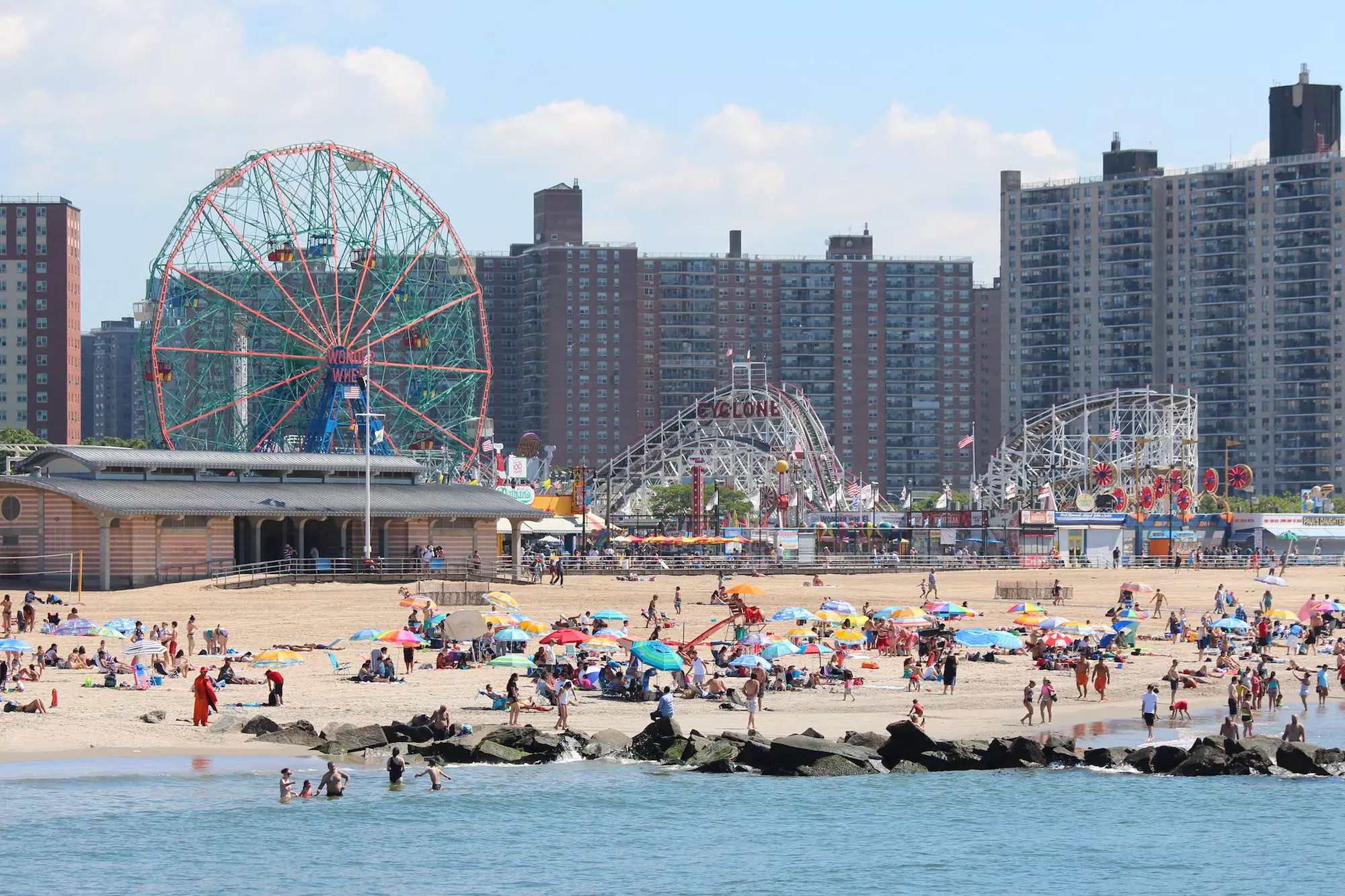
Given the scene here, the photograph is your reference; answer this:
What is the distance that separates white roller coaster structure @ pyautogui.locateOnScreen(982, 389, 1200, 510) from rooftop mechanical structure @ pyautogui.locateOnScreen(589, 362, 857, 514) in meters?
12.5

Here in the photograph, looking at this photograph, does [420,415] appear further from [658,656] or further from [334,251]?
[658,656]

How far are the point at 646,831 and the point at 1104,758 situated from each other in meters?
10.5

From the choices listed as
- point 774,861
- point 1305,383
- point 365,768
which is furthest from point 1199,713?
point 1305,383

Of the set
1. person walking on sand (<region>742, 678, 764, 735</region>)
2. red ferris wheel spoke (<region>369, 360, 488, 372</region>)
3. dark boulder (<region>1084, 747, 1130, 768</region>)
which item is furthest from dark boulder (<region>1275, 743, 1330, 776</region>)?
red ferris wheel spoke (<region>369, 360, 488, 372</region>)

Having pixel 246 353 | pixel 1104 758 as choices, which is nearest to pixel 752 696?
pixel 1104 758

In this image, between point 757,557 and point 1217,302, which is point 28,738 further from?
point 1217,302

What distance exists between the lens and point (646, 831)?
1393 inches

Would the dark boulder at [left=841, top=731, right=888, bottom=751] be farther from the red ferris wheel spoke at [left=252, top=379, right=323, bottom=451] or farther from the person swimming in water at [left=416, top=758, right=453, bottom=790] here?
the red ferris wheel spoke at [left=252, top=379, right=323, bottom=451]

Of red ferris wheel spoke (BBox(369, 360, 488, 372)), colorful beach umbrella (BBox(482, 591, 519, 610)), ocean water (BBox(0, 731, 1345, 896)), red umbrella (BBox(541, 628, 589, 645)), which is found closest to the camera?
ocean water (BBox(0, 731, 1345, 896))

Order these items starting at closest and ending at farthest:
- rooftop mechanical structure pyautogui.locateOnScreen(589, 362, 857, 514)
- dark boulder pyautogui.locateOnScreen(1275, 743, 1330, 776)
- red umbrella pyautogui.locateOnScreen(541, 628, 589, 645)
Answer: dark boulder pyautogui.locateOnScreen(1275, 743, 1330, 776)
red umbrella pyautogui.locateOnScreen(541, 628, 589, 645)
rooftop mechanical structure pyautogui.locateOnScreen(589, 362, 857, 514)

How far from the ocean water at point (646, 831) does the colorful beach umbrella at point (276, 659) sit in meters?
7.70

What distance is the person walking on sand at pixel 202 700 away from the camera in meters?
39.1

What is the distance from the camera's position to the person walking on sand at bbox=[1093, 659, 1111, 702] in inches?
1845

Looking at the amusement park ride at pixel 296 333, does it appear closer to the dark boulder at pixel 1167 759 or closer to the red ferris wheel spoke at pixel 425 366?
the red ferris wheel spoke at pixel 425 366
